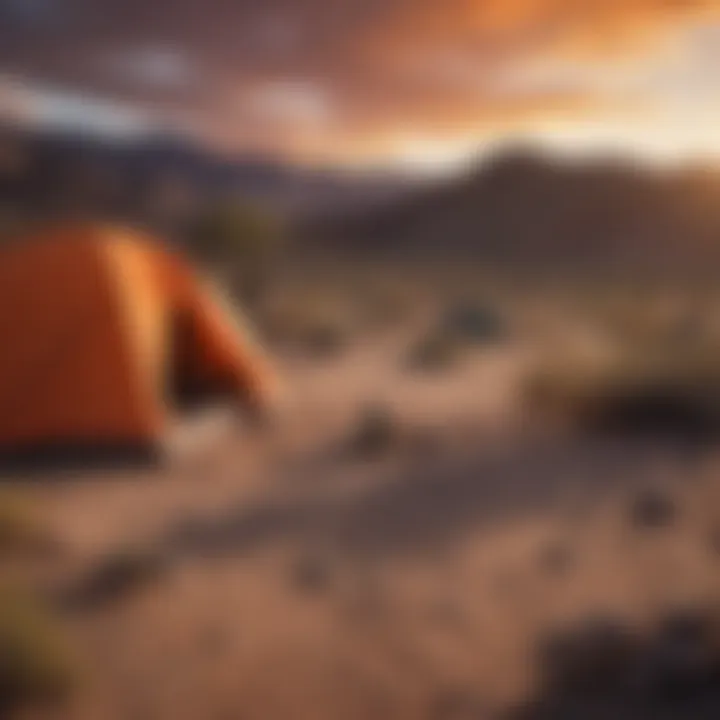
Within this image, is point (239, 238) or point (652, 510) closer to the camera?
point (239, 238)

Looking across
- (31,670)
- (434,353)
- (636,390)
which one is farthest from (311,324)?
(31,670)

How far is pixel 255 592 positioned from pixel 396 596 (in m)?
0.24

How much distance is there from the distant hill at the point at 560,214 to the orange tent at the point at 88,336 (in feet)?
1.71

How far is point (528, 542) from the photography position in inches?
77.4

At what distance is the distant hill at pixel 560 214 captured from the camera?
188 cm

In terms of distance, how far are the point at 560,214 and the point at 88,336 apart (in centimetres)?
102

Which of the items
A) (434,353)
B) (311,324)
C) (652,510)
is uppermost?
(311,324)

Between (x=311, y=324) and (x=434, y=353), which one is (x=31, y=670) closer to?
(x=311, y=324)

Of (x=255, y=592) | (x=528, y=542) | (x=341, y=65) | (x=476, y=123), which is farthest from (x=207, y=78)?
(x=528, y=542)

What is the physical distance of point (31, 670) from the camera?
4.91 feet

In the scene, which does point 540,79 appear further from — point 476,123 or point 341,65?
point 341,65

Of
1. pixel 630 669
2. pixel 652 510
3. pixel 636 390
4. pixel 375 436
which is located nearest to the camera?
pixel 630 669

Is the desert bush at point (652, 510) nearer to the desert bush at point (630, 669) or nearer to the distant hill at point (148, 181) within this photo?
the desert bush at point (630, 669)

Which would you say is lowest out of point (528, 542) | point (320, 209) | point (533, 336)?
point (528, 542)
